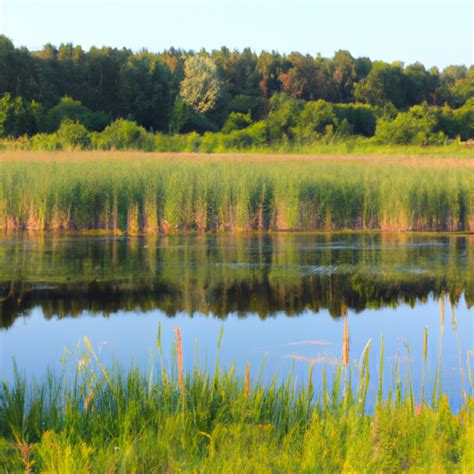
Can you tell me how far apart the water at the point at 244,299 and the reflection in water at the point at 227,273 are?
0.06ft

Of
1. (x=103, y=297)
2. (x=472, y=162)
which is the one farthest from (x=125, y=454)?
(x=472, y=162)

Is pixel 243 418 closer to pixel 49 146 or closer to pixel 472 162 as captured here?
pixel 472 162

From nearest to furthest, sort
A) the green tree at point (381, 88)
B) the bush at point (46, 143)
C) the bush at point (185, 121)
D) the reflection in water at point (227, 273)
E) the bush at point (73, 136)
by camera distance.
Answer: the reflection in water at point (227, 273)
the bush at point (46, 143)
the bush at point (73, 136)
the bush at point (185, 121)
the green tree at point (381, 88)

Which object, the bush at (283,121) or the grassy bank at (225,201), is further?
the bush at (283,121)

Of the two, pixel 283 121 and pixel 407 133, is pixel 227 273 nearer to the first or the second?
pixel 407 133

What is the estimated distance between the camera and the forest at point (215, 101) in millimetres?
29406

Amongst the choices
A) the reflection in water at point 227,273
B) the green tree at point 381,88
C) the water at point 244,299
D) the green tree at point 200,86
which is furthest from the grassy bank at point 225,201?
the green tree at point 381,88

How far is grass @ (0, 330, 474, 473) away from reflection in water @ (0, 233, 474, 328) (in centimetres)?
303

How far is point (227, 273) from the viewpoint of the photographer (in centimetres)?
959

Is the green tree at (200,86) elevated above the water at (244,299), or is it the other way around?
the green tree at (200,86)

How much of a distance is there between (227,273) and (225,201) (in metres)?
3.73

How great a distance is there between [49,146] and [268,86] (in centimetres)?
3638

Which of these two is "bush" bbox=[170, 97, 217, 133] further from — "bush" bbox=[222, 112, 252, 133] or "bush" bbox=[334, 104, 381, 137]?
"bush" bbox=[334, 104, 381, 137]

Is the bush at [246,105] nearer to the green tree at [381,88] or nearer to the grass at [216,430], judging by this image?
the green tree at [381,88]
